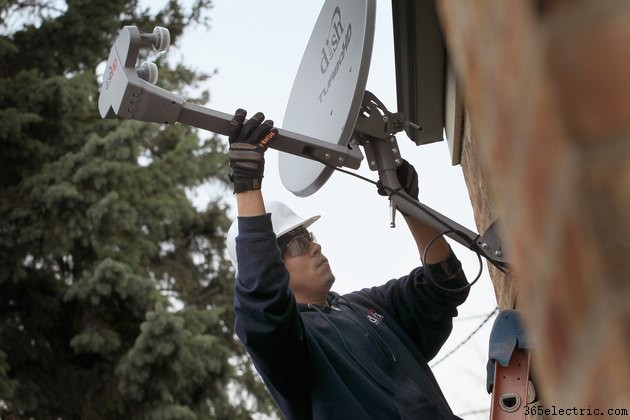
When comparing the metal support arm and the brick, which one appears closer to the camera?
the brick

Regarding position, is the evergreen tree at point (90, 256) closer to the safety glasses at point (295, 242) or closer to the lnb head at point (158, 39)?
the safety glasses at point (295, 242)

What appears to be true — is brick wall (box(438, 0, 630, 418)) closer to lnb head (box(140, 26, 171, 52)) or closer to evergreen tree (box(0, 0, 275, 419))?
lnb head (box(140, 26, 171, 52))

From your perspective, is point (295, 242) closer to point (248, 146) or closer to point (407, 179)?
point (407, 179)

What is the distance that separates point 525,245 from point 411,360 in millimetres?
3155

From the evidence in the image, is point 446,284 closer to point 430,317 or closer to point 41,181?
point 430,317

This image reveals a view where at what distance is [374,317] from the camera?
12.8ft

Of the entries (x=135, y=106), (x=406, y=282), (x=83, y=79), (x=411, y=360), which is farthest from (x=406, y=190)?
(x=83, y=79)

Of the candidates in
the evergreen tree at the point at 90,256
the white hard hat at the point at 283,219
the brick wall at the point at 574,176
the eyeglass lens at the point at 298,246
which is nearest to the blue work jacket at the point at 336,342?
the eyeglass lens at the point at 298,246

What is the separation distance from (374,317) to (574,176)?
→ 3.37 metres

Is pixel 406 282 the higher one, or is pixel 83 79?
pixel 83 79

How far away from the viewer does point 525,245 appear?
0.68m

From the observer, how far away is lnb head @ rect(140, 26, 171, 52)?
340cm

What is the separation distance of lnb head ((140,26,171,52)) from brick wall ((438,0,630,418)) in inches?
112

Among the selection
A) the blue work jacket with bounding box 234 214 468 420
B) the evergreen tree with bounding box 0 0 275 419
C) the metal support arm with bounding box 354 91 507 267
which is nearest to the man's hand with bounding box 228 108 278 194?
the blue work jacket with bounding box 234 214 468 420
